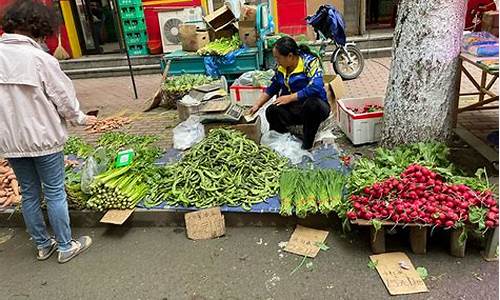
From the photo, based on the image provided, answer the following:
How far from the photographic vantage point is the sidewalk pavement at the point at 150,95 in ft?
17.0

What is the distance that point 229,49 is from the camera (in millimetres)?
6977

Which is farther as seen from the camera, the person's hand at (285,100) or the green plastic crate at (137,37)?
the green plastic crate at (137,37)

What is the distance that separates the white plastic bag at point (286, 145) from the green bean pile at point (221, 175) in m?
0.19

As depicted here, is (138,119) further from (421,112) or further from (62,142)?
(421,112)

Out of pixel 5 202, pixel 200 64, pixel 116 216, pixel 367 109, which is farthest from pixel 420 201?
pixel 200 64

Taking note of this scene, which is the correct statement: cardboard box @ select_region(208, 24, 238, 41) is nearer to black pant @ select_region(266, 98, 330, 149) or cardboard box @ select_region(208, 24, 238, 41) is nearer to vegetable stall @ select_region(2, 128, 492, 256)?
black pant @ select_region(266, 98, 330, 149)

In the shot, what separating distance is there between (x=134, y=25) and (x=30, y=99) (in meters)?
7.36

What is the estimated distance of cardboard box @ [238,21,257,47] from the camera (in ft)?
23.0

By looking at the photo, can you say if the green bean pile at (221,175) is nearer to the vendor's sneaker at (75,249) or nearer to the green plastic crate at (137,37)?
the vendor's sneaker at (75,249)

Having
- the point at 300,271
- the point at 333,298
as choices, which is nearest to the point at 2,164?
the point at 300,271

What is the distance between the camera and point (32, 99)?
276 cm

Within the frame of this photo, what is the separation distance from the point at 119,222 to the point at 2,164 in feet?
6.85

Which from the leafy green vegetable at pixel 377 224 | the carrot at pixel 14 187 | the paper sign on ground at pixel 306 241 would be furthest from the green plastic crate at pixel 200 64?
the leafy green vegetable at pixel 377 224

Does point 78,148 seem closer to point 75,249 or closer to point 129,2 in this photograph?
point 75,249
